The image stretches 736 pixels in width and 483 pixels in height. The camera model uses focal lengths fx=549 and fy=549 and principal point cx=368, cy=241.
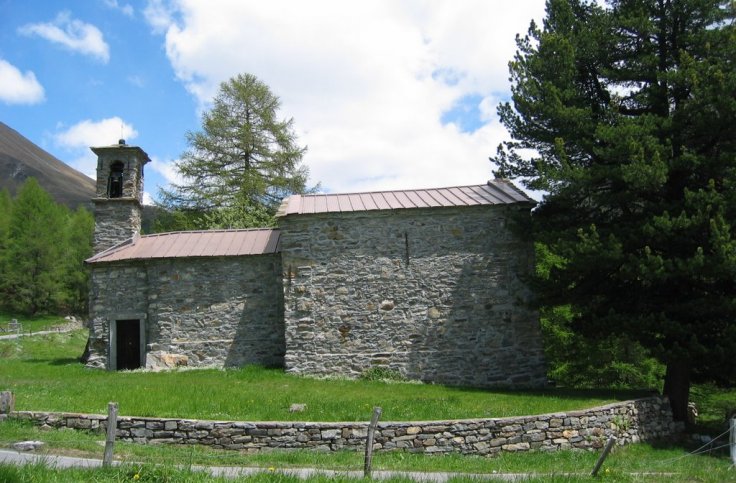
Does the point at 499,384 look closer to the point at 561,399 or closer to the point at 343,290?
the point at 561,399

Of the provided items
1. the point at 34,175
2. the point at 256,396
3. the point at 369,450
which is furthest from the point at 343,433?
the point at 34,175

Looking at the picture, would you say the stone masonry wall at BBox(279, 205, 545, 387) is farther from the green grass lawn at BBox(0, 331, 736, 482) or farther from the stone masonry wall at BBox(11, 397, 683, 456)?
the stone masonry wall at BBox(11, 397, 683, 456)

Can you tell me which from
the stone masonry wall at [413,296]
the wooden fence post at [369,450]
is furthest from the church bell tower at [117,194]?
the wooden fence post at [369,450]

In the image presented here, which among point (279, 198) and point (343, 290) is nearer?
point (343, 290)

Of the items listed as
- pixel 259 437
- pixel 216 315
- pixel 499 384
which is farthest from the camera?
pixel 216 315

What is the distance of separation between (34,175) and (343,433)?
390 ft

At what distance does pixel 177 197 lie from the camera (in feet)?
87.5

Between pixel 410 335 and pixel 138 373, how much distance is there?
736cm

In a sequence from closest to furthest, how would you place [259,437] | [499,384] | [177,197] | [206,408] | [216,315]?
[259,437], [206,408], [499,384], [216,315], [177,197]

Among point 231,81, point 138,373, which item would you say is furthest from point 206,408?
point 231,81

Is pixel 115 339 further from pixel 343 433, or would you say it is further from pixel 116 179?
pixel 343 433

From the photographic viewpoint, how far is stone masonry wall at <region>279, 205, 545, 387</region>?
14.6 meters

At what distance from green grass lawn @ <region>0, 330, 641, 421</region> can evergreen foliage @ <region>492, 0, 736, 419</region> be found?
84.7 inches

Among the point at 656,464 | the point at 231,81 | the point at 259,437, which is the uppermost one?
the point at 231,81
